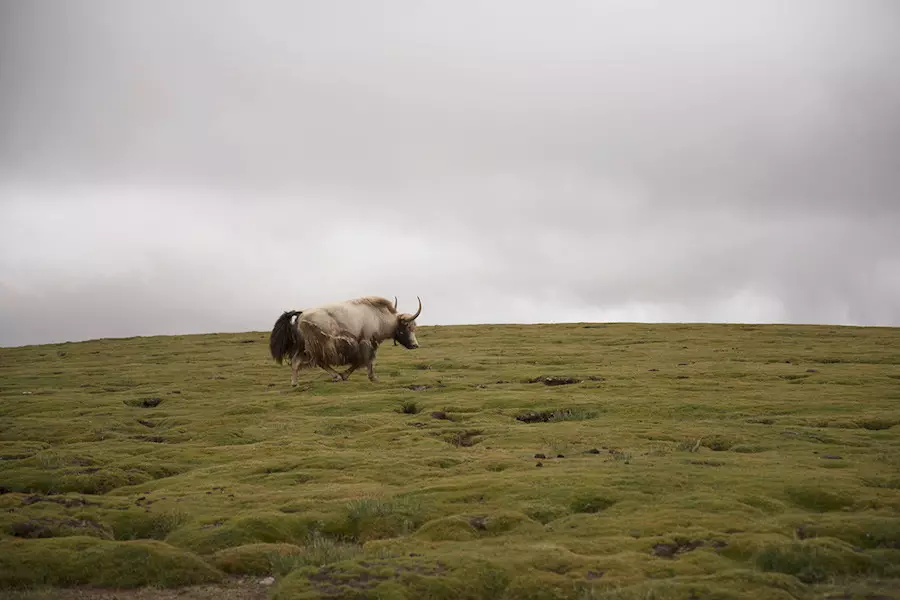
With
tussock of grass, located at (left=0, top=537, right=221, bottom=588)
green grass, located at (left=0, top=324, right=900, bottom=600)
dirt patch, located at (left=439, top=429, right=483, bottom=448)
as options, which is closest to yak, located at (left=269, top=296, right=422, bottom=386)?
green grass, located at (left=0, top=324, right=900, bottom=600)

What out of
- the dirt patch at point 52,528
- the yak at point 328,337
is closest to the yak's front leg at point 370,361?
the yak at point 328,337

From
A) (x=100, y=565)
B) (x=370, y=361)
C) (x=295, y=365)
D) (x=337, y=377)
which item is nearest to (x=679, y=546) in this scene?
(x=100, y=565)

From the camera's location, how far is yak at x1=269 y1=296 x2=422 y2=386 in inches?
1046

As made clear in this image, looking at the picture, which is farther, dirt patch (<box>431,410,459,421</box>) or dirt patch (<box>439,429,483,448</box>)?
dirt patch (<box>431,410,459,421</box>)

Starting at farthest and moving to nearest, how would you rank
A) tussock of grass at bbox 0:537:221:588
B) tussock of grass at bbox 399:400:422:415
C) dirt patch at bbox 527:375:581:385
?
dirt patch at bbox 527:375:581:385 < tussock of grass at bbox 399:400:422:415 < tussock of grass at bbox 0:537:221:588

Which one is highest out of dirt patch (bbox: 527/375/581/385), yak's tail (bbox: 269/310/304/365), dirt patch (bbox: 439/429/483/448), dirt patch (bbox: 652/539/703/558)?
yak's tail (bbox: 269/310/304/365)

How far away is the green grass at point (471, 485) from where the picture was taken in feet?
29.9

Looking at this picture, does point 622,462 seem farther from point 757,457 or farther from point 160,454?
point 160,454

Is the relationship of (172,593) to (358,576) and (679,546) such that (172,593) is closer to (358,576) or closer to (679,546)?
(358,576)

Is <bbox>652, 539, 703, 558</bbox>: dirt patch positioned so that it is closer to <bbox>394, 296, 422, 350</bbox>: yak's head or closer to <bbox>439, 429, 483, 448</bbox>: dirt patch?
<bbox>439, 429, 483, 448</bbox>: dirt patch

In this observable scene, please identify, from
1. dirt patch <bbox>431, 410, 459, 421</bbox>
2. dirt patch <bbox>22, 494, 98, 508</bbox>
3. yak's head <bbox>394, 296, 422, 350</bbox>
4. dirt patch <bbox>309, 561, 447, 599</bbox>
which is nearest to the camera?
dirt patch <bbox>309, 561, 447, 599</bbox>

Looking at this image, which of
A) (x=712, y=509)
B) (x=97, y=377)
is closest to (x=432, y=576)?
(x=712, y=509)

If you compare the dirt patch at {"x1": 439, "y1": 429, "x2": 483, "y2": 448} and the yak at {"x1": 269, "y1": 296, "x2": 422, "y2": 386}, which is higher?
the yak at {"x1": 269, "y1": 296, "x2": 422, "y2": 386}

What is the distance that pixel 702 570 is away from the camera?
8828mm
